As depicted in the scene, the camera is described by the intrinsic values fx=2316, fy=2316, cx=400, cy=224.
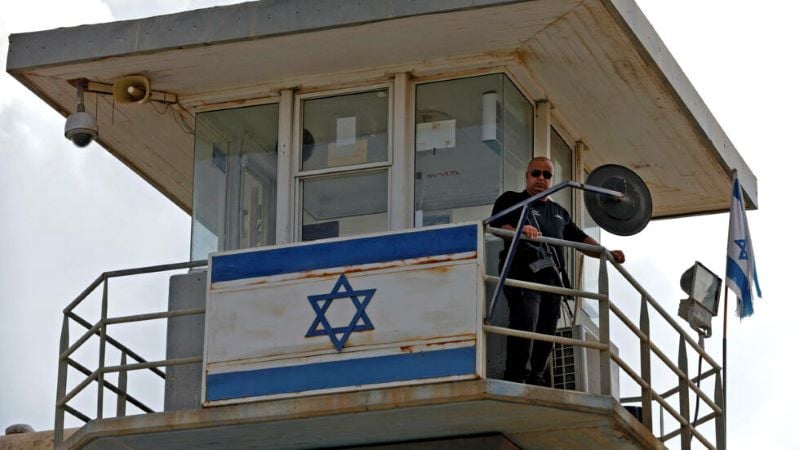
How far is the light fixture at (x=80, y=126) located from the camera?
2020 cm

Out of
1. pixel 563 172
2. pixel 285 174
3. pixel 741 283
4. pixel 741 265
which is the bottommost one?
pixel 741 283

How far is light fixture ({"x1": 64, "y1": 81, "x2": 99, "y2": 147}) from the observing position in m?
20.2

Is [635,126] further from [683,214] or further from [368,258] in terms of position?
[368,258]

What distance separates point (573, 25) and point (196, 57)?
10.7 feet

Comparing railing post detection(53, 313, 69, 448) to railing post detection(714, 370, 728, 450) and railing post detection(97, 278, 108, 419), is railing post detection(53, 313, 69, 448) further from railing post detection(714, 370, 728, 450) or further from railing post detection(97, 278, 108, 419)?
railing post detection(714, 370, 728, 450)

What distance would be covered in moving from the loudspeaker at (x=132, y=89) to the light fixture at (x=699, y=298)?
4.93 meters

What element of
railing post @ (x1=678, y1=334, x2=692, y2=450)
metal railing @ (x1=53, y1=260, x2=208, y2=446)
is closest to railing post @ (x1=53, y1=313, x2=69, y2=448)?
metal railing @ (x1=53, y1=260, x2=208, y2=446)

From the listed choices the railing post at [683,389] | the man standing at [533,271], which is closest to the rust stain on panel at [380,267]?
the man standing at [533,271]

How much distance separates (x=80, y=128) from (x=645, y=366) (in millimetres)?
5441

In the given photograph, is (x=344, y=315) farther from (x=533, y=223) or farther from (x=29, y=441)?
(x=29, y=441)

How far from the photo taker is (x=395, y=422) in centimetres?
1781

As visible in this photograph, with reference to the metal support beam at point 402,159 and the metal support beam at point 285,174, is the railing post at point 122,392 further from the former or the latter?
the metal support beam at point 402,159

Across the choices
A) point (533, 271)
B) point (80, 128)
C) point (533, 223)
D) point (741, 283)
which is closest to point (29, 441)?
point (80, 128)

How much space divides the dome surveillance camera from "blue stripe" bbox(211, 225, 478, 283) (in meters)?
2.36
